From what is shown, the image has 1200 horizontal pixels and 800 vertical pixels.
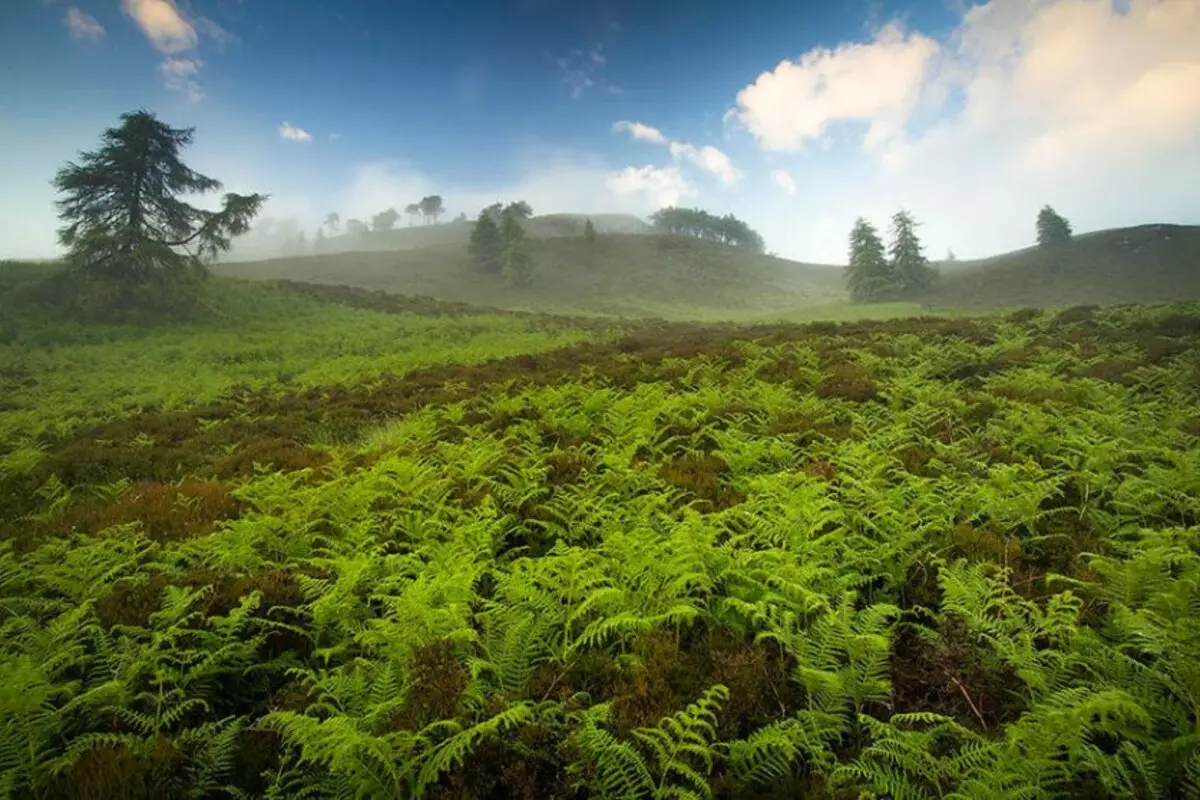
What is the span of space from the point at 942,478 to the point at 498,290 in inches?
2312

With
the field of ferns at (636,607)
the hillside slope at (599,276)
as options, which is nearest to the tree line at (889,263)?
the hillside slope at (599,276)

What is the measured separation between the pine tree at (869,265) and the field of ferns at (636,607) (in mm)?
48008

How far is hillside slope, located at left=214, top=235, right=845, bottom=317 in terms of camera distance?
59438mm

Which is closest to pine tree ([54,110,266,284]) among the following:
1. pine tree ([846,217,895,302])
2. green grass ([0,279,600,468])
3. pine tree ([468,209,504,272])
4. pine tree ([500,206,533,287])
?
green grass ([0,279,600,468])

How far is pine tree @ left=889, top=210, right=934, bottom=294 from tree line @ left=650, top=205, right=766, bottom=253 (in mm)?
49552

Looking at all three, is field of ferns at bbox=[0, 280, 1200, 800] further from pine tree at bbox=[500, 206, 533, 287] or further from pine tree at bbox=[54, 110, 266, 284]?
pine tree at bbox=[500, 206, 533, 287]

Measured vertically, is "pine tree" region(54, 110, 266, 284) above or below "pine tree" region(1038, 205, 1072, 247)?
below

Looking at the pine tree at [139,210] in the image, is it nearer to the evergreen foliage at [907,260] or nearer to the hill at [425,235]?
the evergreen foliage at [907,260]

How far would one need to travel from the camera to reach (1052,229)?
59.7 m

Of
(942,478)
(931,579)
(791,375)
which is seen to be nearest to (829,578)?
(931,579)

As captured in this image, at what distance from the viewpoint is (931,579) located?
175 inches

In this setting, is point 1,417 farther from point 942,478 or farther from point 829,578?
point 942,478

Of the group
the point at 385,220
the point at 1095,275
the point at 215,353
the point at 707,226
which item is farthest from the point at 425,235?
the point at 1095,275

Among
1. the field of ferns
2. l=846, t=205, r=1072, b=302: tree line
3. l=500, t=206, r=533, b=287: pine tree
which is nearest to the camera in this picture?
the field of ferns
